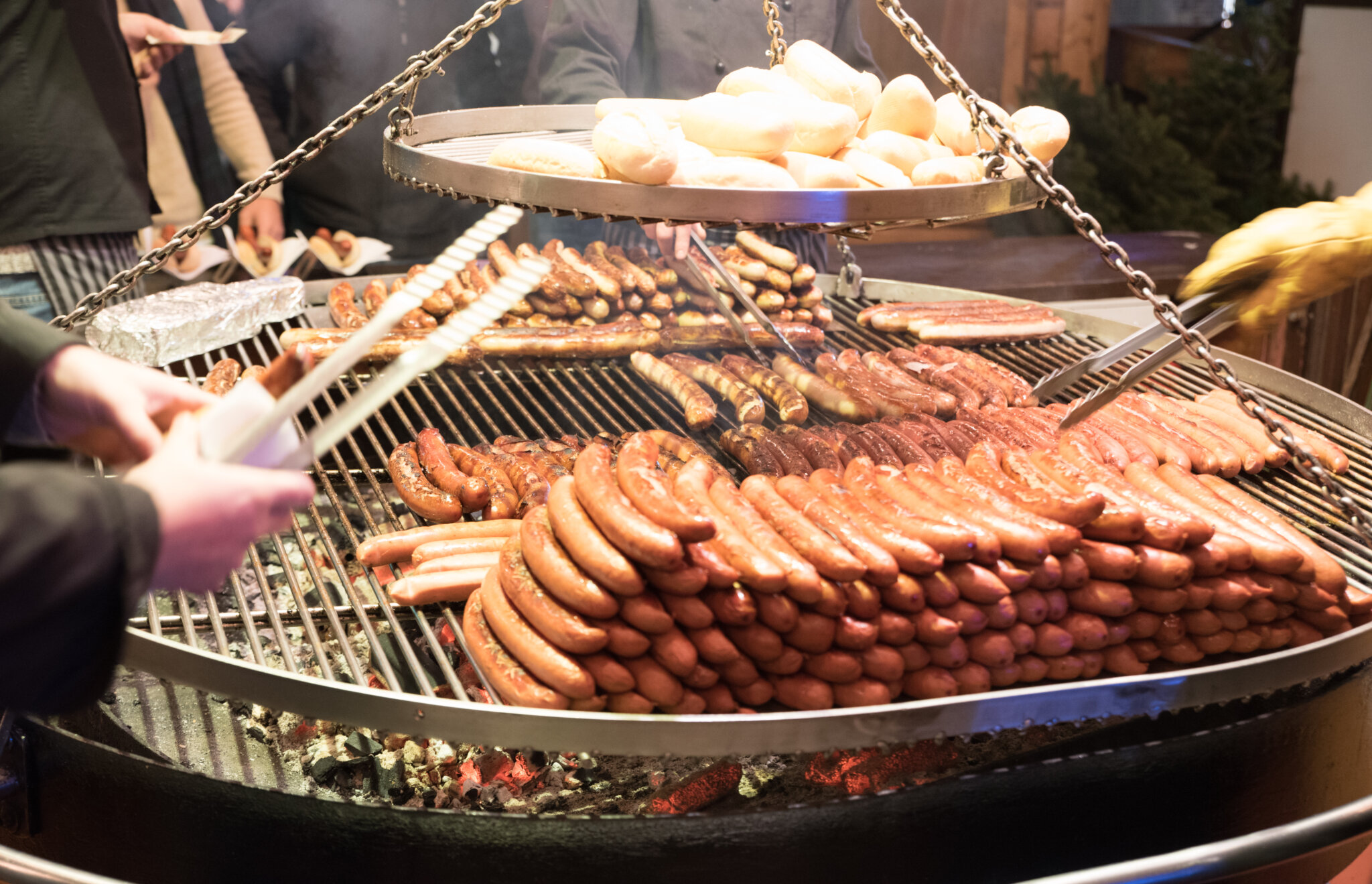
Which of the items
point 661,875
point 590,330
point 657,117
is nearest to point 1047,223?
point 590,330

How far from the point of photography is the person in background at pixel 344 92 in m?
6.56

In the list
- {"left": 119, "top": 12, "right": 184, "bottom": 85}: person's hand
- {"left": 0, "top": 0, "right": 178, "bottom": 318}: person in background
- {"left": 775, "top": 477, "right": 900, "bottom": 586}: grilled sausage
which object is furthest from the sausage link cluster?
{"left": 119, "top": 12, "right": 184, "bottom": 85}: person's hand

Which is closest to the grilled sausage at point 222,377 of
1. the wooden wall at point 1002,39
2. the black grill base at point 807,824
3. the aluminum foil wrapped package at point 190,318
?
the aluminum foil wrapped package at point 190,318

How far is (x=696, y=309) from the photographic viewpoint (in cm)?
480

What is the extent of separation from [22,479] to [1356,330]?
715 cm

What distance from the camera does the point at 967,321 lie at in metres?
4.48

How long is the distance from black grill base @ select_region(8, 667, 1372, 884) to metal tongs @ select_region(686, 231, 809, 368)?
2239 millimetres

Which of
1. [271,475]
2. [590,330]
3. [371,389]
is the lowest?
[590,330]

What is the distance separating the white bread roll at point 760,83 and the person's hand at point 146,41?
3.73 meters

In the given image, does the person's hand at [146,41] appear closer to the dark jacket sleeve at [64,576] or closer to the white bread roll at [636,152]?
the white bread roll at [636,152]

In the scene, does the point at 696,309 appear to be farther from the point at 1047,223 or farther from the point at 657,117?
the point at 1047,223

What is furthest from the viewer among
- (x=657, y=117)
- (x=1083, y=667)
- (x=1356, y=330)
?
(x=1356, y=330)

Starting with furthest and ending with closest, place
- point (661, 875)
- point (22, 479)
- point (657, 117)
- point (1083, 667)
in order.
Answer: point (657, 117), point (1083, 667), point (661, 875), point (22, 479)

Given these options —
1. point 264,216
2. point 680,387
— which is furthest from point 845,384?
point 264,216
